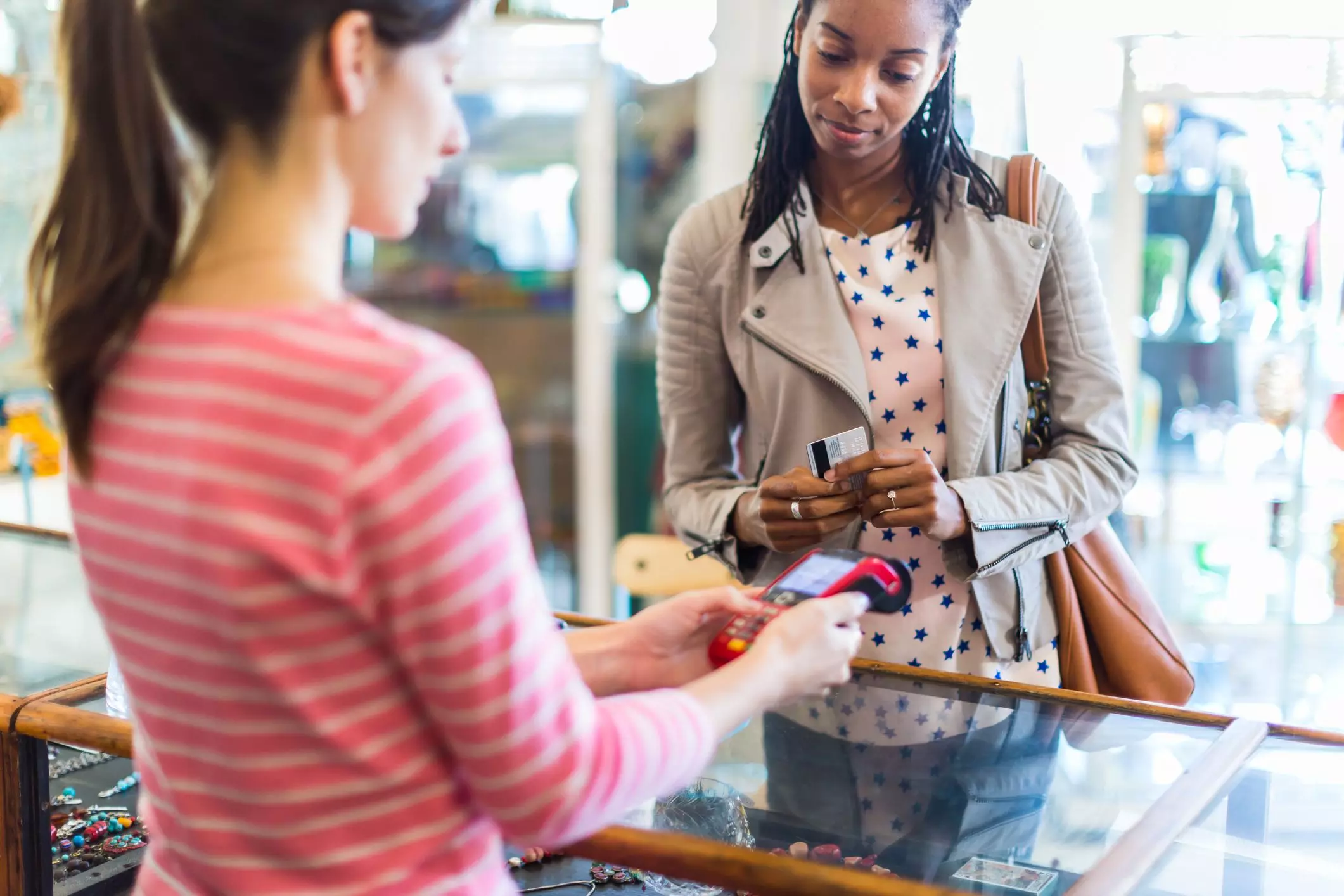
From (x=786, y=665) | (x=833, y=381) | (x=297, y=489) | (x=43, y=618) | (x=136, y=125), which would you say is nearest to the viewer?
(x=297, y=489)

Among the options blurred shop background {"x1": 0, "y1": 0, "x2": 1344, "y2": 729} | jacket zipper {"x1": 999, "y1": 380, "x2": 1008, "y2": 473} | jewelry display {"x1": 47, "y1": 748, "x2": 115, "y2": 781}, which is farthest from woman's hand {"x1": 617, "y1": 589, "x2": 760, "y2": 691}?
blurred shop background {"x1": 0, "y1": 0, "x2": 1344, "y2": 729}

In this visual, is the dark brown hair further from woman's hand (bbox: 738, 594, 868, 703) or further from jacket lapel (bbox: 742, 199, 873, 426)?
jacket lapel (bbox: 742, 199, 873, 426)

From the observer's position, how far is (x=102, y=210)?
2.30 feet

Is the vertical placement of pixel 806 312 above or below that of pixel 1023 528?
above

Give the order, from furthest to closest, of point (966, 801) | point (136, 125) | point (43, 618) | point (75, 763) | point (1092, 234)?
point (1092, 234)
point (43, 618)
point (75, 763)
point (966, 801)
point (136, 125)

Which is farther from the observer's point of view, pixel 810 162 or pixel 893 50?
pixel 810 162

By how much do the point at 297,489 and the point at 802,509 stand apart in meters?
0.83

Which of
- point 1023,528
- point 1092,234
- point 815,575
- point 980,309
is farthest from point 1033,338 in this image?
point 1092,234

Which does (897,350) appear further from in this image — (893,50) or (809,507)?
(893,50)

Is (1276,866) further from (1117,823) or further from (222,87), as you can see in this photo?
(222,87)

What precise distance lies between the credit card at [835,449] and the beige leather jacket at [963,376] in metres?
0.07

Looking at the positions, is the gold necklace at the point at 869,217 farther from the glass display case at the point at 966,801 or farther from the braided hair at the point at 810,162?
the glass display case at the point at 966,801

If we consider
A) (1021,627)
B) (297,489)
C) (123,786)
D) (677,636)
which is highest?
(297,489)

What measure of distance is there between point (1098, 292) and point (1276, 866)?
692 mm
